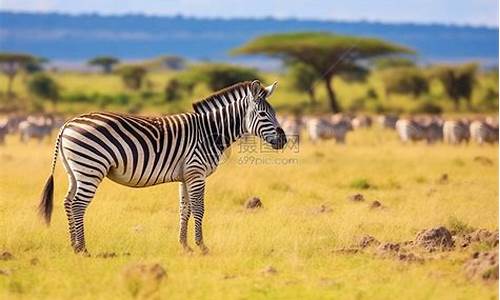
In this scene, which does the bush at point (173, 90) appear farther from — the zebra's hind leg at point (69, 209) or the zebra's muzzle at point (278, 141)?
the zebra's hind leg at point (69, 209)

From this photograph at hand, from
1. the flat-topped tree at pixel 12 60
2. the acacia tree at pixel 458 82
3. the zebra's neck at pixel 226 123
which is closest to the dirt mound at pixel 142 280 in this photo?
the zebra's neck at pixel 226 123

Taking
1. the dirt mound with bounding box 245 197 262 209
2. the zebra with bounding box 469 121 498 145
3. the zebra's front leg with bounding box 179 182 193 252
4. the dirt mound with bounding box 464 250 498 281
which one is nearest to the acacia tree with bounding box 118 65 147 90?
the zebra with bounding box 469 121 498 145

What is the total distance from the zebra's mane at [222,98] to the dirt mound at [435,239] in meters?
2.17

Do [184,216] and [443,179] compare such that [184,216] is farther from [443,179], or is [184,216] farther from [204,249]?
[443,179]

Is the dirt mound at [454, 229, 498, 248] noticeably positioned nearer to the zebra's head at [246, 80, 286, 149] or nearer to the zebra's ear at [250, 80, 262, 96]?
the zebra's head at [246, 80, 286, 149]

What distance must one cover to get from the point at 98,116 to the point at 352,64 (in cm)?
3921

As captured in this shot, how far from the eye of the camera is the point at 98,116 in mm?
9445

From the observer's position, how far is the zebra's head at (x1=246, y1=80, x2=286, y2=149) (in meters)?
9.95

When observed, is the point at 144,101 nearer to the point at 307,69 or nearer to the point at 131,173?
the point at 307,69

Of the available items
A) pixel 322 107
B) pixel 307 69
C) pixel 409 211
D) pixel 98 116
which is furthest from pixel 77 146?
pixel 307 69

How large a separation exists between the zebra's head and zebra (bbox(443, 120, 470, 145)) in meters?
16.8

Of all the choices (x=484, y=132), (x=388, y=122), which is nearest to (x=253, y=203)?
(x=484, y=132)

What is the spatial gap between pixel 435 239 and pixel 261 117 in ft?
6.58

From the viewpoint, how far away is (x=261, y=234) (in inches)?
404
